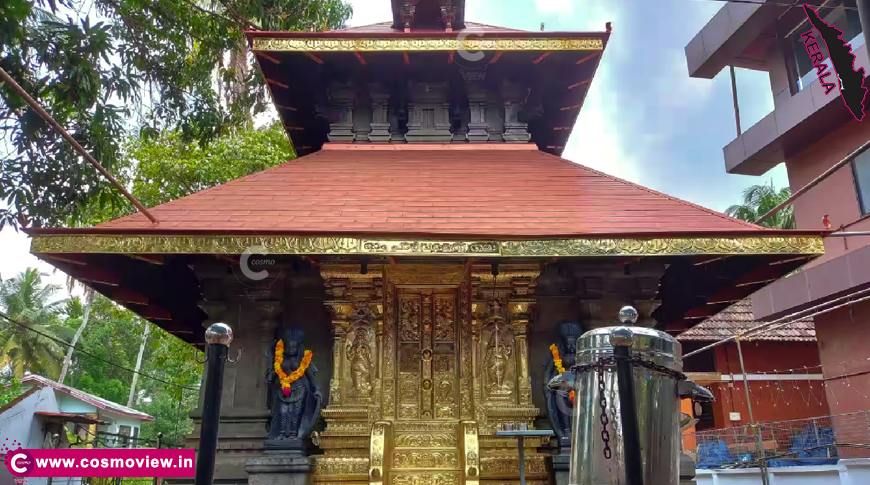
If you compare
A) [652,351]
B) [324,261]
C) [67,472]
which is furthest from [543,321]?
[67,472]

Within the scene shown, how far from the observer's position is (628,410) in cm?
270

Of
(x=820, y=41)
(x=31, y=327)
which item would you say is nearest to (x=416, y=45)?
(x=820, y=41)

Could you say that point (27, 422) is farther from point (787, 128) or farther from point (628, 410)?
point (787, 128)

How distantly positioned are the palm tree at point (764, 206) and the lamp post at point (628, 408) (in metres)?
20.2

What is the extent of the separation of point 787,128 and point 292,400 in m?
11.2

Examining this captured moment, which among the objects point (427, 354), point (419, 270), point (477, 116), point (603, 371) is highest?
point (477, 116)

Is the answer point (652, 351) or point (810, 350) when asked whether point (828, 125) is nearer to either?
point (810, 350)

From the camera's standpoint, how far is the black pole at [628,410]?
264cm

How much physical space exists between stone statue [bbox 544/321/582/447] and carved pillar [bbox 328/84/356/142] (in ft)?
12.1

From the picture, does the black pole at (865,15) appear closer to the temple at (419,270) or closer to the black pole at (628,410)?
the black pole at (628,410)

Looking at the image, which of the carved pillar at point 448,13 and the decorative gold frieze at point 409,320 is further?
the carved pillar at point 448,13

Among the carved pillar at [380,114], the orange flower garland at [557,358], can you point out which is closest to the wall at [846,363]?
the orange flower garland at [557,358]

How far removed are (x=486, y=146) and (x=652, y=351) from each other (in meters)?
4.95

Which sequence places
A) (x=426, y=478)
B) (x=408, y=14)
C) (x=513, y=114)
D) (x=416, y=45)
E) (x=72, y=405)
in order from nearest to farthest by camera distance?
(x=426, y=478) → (x=416, y=45) → (x=513, y=114) → (x=408, y=14) → (x=72, y=405)
